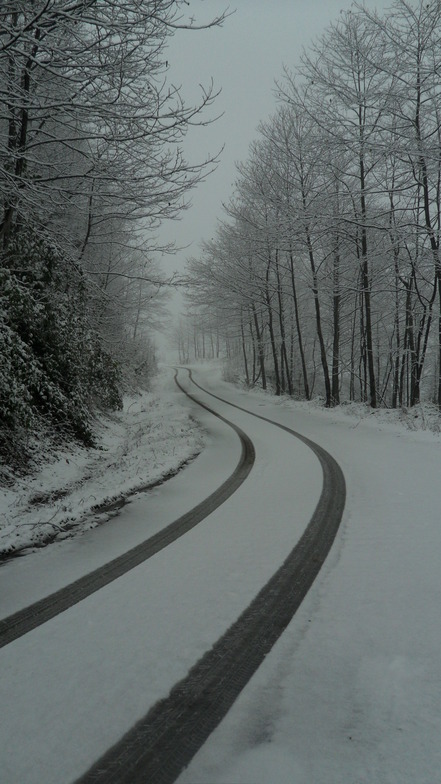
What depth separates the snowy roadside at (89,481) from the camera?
4.10m

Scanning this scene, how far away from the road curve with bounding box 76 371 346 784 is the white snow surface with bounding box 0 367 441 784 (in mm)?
51

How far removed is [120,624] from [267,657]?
2.81ft

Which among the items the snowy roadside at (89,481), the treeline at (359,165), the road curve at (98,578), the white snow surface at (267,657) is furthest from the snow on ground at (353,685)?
the treeline at (359,165)

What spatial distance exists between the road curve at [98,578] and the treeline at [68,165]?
3177 millimetres

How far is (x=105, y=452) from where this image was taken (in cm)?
895

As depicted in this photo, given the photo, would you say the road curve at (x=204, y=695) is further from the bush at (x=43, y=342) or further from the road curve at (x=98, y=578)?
the bush at (x=43, y=342)

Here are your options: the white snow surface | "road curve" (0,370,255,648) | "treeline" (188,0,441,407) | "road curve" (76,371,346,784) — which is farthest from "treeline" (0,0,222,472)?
"treeline" (188,0,441,407)

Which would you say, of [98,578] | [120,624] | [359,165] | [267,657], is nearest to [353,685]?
[267,657]

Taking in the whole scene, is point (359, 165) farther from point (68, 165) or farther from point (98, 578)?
point (98, 578)

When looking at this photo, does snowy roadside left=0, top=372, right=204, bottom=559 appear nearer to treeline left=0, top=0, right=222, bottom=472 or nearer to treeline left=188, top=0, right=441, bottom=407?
treeline left=0, top=0, right=222, bottom=472

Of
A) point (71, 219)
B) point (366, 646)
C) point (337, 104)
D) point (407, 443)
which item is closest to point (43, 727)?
point (366, 646)

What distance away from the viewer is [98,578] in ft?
9.73

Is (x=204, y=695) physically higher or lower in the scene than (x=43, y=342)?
lower

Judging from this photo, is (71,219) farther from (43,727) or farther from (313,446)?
(43,727)
